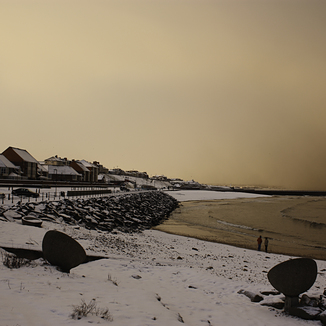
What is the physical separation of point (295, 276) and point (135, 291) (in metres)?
4.64

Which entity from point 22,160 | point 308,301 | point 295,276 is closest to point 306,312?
point 308,301

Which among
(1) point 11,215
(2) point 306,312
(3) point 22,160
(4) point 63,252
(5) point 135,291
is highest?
(3) point 22,160

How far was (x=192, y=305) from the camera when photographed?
7.80 m

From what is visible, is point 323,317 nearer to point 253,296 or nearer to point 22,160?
point 253,296

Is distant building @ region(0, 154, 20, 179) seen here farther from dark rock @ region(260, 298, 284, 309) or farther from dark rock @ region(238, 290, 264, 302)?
dark rock @ region(260, 298, 284, 309)

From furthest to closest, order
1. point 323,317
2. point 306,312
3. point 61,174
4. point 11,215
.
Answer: point 61,174, point 11,215, point 306,312, point 323,317

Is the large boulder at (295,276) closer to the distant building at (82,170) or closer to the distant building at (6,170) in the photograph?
the distant building at (6,170)

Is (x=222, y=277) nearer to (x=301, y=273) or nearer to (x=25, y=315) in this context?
(x=301, y=273)

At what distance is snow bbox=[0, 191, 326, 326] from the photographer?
18.4 ft

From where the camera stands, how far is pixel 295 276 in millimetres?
7652

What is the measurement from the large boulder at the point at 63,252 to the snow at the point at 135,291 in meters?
0.25

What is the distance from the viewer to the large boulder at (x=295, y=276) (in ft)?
24.8

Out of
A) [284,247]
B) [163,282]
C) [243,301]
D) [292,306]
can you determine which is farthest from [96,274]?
[284,247]

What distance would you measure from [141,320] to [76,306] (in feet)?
4.79
